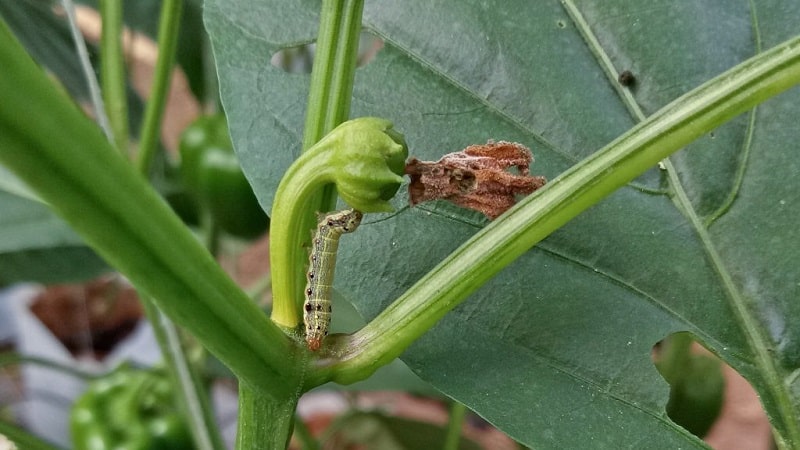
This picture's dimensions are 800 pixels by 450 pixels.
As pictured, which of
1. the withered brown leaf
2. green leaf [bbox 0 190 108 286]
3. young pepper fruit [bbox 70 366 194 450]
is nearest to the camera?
the withered brown leaf

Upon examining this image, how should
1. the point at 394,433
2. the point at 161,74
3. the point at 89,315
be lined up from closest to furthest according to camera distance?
the point at 161,74
the point at 394,433
the point at 89,315

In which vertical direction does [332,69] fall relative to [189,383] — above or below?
above

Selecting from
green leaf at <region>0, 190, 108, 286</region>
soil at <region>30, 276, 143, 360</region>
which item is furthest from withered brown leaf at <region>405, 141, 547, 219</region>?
soil at <region>30, 276, 143, 360</region>

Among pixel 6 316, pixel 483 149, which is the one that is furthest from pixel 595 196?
pixel 6 316

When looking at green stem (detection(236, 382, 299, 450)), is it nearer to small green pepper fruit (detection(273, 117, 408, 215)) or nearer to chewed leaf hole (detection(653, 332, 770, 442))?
small green pepper fruit (detection(273, 117, 408, 215))

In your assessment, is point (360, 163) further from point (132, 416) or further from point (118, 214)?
point (132, 416)

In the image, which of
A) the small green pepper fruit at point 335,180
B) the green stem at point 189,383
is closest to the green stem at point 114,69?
the green stem at point 189,383

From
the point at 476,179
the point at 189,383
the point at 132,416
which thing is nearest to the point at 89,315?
the point at 132,416

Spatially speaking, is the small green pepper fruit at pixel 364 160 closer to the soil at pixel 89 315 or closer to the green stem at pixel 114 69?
the green stem at pixel 114 69
